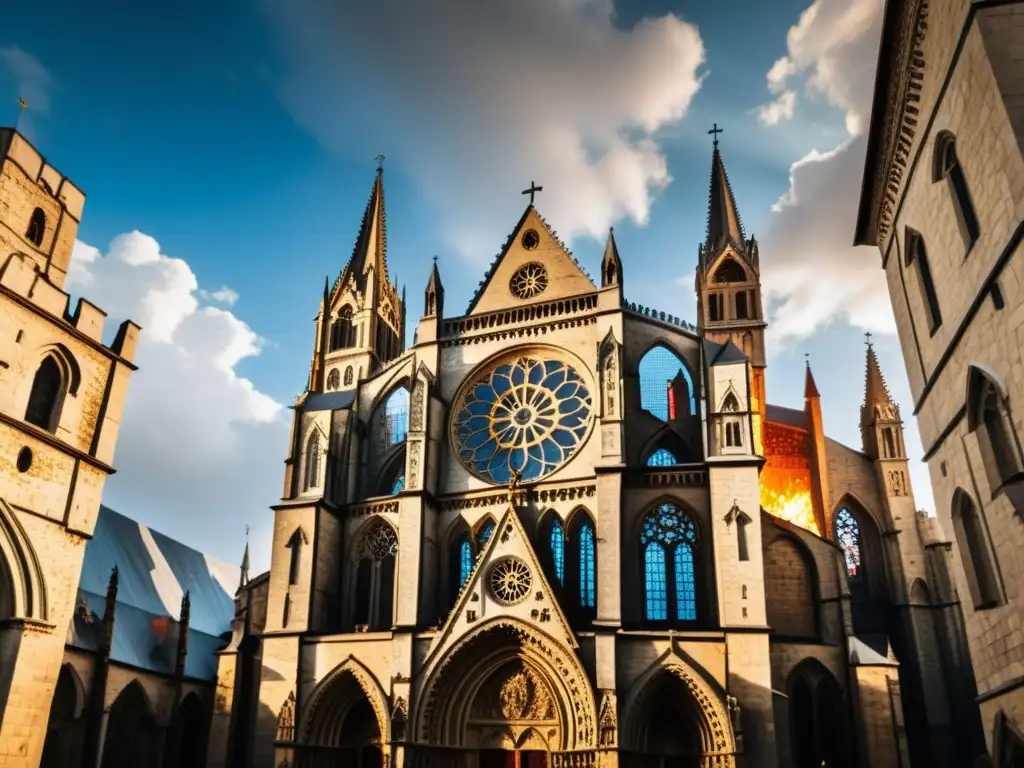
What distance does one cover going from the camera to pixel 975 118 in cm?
1345

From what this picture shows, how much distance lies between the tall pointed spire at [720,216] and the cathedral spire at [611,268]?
1587 cm

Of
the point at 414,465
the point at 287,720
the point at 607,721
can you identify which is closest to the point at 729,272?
the point at 414,465

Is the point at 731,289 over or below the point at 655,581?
over

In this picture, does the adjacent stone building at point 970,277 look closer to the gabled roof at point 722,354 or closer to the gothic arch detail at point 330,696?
the gabled roof at point 722,354

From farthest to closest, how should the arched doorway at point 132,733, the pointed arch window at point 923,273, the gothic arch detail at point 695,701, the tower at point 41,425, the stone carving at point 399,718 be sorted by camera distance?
1. the arched doorway at point 132,733
2. the stone carving at point 399,718
3. the gothic arch detail at point 695,701
4. the tower at point 41,425
5. the pointed arch window at point 923,273

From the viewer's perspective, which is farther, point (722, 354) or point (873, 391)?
point (873, 391)

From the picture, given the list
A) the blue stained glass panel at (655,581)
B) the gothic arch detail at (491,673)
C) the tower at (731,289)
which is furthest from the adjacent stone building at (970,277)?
the tower at (731,289)

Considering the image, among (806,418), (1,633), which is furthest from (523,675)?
(806,418)

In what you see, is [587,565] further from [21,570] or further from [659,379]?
[21,570]

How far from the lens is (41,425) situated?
21438 millimetres

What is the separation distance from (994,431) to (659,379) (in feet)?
56.4

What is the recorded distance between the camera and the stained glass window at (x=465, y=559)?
30.6 m

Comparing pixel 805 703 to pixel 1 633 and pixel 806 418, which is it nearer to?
pixel 806 418

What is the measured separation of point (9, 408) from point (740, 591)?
20.3 meters
